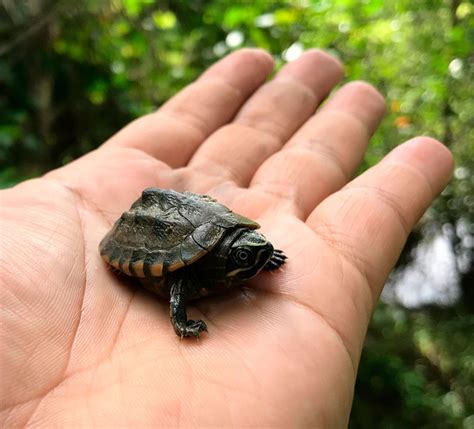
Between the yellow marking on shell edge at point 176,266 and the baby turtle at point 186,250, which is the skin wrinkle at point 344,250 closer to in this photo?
the baby turtle at point 186,250

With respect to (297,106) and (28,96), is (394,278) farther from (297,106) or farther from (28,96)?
(28,96)

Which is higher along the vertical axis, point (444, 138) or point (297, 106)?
point (297, 106)

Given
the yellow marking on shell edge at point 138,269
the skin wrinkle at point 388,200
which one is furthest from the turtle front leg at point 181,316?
the skin wrinkle at point 388,200

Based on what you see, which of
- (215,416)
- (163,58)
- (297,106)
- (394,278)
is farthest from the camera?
(394,278)

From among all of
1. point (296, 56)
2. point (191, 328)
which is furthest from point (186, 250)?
point (296, 56)

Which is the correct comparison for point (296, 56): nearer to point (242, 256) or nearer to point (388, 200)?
point (388, 200)

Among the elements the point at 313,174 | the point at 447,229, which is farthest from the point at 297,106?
the point at 447,229

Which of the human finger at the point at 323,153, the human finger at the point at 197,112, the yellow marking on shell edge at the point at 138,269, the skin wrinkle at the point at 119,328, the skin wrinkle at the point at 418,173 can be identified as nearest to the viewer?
the skin wrinkle at the point at 119,328
